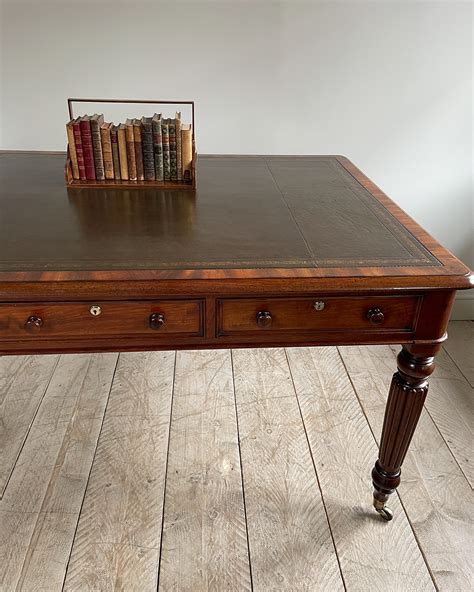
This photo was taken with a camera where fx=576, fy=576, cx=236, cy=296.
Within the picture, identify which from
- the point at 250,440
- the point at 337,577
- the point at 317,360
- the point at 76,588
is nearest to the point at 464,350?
the point at 317,360

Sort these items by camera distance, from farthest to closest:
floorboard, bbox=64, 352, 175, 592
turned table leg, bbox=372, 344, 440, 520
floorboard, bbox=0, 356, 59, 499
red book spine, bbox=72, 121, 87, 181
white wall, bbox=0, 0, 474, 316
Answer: white wall, bbox=0, 0, 474, 316
floorboard, bbox=0, 356, 59, 499
red book spine, bbox=72, 121, 87, 181
floorboard, bbox=64, 352, 175, 592
turned table leg, bbox=372, 344, 440, 520

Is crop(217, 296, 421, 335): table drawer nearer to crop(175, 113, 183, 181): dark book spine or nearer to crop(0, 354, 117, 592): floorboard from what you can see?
crop(175, 113, 183, 181): dark book spine

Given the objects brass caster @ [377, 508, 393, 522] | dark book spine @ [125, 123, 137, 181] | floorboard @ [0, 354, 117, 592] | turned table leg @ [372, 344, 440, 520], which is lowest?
floorboard @ [0, 354, 117, 592]

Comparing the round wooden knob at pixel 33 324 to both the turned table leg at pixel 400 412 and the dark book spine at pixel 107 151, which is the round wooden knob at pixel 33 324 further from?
the turned table leg at pixel 400 412

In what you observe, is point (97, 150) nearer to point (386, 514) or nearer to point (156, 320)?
point (156, 320)

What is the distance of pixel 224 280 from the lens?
132 cm

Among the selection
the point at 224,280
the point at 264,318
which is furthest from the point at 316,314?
the point at 224,280

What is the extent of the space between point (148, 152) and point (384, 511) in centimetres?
135

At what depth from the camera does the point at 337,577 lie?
64.9 inches

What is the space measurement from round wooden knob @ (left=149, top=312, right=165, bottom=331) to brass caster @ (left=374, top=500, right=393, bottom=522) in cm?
95

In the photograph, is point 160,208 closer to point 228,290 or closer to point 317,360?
point 228,290

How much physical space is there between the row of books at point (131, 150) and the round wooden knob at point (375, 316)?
2.52 ft

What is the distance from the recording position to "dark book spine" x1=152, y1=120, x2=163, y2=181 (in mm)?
1779

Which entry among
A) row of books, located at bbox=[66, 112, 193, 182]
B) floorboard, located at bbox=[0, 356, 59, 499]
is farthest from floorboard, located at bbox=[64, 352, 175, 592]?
row of books, located at bbox=[66, 112, 193, 182]
